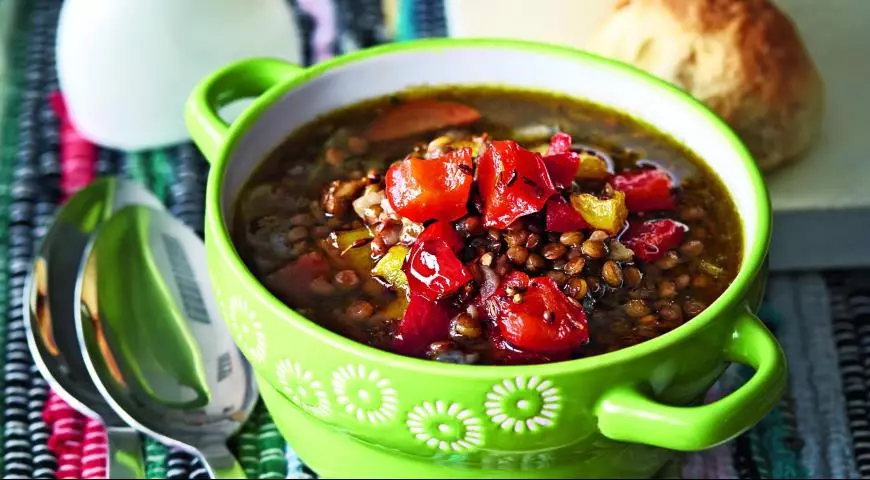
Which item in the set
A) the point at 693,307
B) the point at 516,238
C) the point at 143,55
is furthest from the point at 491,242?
the point at 143,55

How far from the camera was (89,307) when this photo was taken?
1.70 m

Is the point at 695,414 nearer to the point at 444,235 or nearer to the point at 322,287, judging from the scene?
the point at 444,235

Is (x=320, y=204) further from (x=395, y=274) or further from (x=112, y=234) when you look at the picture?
(x=112, y=234)

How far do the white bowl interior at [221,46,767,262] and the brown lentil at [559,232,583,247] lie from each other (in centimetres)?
26

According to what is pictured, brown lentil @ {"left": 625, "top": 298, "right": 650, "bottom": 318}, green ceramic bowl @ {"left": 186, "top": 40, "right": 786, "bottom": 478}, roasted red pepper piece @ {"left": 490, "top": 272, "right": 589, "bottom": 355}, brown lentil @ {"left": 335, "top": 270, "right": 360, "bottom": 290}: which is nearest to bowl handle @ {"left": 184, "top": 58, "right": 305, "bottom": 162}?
green ceramic bowl @ {"left": 186, "top": 40, "right": 786, "bottom": 478}

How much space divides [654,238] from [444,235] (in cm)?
28

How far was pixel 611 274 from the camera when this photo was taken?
1.35m

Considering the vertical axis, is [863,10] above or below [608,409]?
below

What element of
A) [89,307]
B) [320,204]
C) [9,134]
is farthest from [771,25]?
[9,134]

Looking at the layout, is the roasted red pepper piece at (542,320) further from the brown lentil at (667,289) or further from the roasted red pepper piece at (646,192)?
the roasted red pepper piece at (646,192)

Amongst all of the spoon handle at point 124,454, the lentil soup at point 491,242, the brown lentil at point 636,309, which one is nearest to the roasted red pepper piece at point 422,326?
the lentil soup at point 491,242

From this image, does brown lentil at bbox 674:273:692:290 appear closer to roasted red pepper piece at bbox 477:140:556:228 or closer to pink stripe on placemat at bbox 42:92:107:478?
roasted red pepper piece at bbox 477:140:556:228

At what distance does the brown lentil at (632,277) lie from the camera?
54.0 inches

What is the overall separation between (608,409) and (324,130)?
0.66m
